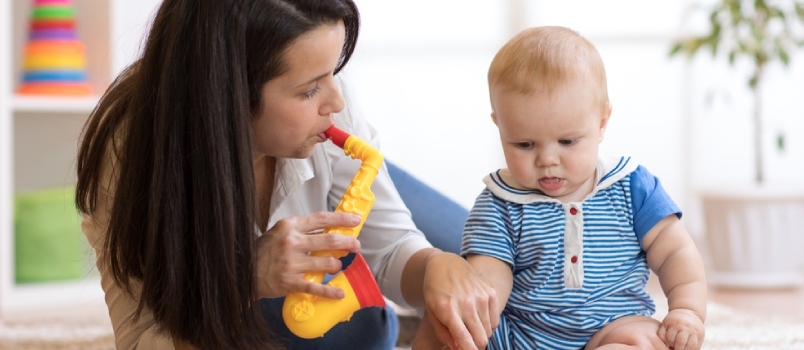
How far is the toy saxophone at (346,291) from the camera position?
1079mm

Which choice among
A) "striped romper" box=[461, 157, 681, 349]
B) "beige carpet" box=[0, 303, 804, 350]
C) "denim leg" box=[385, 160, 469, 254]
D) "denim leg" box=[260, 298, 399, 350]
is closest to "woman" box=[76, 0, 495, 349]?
"striped romper" box=[461, 157, 681, 349]

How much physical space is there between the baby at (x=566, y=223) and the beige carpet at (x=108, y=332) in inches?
24.8

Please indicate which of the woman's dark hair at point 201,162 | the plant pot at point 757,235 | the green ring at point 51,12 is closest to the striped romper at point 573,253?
the woman's dark hair at point 201,162

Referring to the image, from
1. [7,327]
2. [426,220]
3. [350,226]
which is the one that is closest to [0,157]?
[7,327]

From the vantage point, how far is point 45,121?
9.09ft

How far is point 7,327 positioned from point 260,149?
51.1 inches

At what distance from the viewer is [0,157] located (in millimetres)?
2359

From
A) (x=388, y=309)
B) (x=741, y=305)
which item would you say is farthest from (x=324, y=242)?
(x=741, y=305)

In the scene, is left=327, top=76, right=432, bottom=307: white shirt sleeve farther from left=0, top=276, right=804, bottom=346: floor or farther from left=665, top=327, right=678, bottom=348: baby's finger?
left=0, top=276, right=804, bottom=346: floor

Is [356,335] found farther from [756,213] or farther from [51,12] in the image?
[756,213]

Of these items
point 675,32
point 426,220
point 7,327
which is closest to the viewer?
point 426,220

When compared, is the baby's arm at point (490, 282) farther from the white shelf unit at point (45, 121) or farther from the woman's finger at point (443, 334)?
the white shelf unit at point (45, 121)

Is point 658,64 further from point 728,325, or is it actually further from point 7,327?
point 7,327

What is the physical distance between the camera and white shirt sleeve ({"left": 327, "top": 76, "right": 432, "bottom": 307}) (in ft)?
4.58
